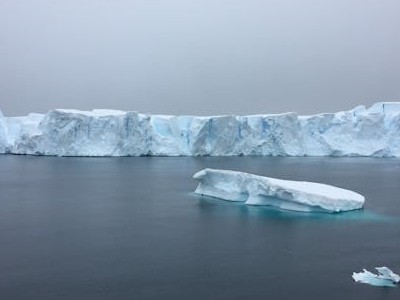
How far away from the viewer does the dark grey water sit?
19.9 ft

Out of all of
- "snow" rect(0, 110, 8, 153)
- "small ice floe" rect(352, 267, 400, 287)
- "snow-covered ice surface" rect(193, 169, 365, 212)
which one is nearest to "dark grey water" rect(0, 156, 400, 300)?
"small ice floe" rect(352, 267, 400, 287)

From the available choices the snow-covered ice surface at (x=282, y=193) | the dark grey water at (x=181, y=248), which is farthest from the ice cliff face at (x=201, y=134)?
the snow-covered ice surface at (x=282, y=193)

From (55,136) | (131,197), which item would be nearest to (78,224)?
(131,197)

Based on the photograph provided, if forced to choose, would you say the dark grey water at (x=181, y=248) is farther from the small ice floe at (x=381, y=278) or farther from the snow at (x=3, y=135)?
the snow at (x=3, y=135)

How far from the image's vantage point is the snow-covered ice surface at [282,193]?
10928 mm

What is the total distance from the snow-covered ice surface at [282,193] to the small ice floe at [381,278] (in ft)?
14.5

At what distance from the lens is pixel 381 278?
629 centimetres

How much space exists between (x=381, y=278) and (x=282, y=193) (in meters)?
4.98

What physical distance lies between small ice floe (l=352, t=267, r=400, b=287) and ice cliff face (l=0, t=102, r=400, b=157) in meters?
23.2

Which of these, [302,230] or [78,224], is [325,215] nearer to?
[302,230]

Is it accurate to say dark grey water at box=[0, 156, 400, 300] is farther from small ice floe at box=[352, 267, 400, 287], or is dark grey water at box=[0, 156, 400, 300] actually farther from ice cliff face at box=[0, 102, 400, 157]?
ice cliff face at box=[0, 102, 400, 157]

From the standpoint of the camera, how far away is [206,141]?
3098cm

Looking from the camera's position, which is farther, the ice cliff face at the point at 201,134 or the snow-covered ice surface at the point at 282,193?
the ice cliff face at the point at 201,134

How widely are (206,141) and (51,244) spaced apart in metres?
23.1
